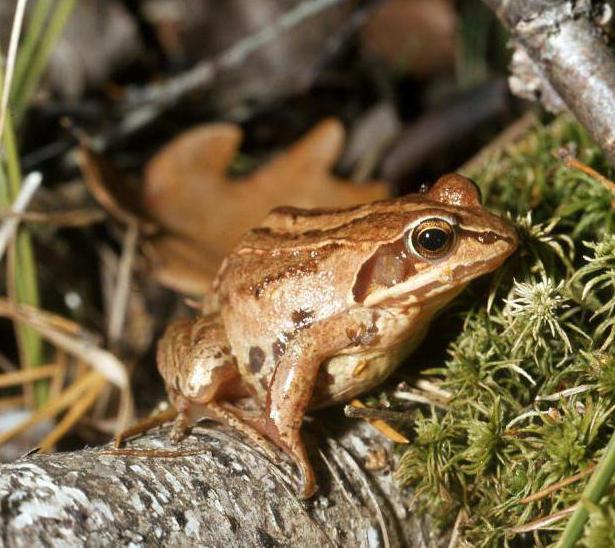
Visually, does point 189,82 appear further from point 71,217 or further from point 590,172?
point 590,172

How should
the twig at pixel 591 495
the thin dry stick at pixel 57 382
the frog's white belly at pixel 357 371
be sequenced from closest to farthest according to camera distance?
1. the twig at pixel 591 495
2. the frog's white belly at pixel 357 371
3. the thin dry stick at pixel 57 382

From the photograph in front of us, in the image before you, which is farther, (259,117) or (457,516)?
(259,117)

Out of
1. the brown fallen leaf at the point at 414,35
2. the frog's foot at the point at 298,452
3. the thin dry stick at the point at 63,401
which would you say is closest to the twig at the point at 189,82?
the brown fallen leaf at the point at 414,35

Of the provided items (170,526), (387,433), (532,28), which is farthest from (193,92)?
(170,526)

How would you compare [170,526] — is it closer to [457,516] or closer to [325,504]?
[325,504]

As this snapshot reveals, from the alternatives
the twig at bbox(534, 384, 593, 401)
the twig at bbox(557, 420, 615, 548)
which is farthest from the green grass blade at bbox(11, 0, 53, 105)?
the twig at bbox(557, 420, 615, 548)

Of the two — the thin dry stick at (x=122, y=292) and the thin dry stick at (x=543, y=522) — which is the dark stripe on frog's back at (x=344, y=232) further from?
the thin dry stick at (x=122, y=292)

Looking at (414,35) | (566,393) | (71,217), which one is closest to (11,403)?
(71,217)
